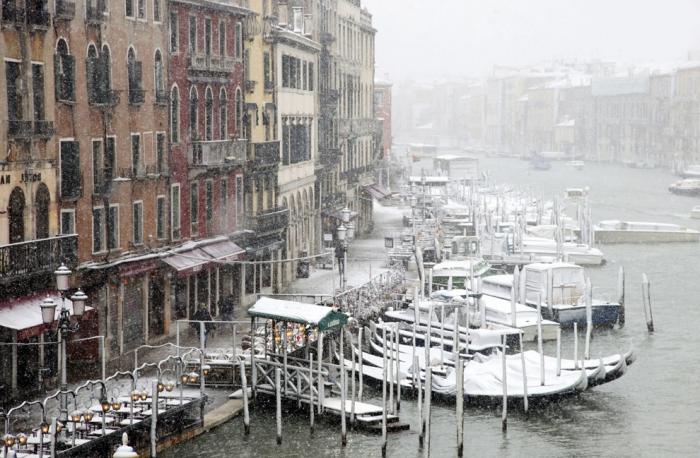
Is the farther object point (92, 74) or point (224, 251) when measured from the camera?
point (224, 251)

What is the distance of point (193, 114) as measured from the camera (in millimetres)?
40906

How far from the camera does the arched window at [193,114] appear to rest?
40.7 metres

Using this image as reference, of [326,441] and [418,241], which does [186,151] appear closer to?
[326,441]

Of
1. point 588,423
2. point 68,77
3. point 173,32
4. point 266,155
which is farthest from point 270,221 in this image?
point 588,423

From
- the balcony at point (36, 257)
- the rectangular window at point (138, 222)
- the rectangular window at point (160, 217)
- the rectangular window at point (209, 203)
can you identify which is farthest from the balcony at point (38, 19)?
the rectangular window at point (209, 203)

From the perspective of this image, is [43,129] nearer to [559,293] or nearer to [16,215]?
[16,215]

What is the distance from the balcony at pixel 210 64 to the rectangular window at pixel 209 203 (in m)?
3.16

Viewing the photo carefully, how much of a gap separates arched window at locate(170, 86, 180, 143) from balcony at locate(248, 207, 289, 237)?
20.3ft

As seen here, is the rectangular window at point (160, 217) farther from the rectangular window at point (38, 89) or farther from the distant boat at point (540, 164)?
the distant boat at point (540, 164)

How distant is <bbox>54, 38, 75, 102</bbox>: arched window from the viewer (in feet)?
106

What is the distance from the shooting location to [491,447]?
30.5 meters

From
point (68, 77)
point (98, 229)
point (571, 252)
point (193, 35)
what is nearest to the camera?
point (68, 77)

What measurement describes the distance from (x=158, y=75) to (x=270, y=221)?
958cm

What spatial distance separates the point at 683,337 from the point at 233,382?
16.6 meters
